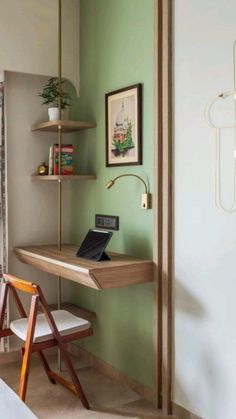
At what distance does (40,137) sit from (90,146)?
0.41 metres

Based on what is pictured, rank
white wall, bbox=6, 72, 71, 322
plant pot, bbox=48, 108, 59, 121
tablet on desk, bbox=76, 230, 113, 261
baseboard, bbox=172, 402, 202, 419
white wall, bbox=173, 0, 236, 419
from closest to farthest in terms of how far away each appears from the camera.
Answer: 1. white wall, bbox=173, 0, 236, 419
2. baseboard, bbox=172, 402, 202, 419
3. tablet on desk, bbox=76, 230, 113, 261
4. plant pot, bbox=48, 108, 59, 121
5. white wall, bbox=6, 72, 71, 322

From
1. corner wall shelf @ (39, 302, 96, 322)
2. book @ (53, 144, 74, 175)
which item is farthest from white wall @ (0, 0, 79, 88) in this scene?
corner wall shelf @ (39, 302, 96, 322)

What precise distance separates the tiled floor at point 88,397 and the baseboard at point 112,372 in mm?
32

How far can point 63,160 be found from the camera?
130 inches

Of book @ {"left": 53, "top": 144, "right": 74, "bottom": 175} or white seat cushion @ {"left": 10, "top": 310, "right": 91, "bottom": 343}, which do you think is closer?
white seat cushion @ {"left": 10, "top": 310, "right": 91, "bottom": 343}

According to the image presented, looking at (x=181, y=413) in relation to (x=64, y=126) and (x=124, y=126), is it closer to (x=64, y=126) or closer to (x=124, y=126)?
(x=124, y=126)

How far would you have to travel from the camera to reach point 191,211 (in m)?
2.45

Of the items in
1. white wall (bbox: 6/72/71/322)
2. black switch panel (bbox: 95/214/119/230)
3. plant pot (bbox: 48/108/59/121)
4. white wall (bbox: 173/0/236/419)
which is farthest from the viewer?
white wall (bbox: 6/72/71/322)

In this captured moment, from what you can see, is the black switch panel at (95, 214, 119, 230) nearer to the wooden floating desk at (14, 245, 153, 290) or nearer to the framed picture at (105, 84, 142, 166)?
the wooden floating desk at (14, 245, 153, 290)

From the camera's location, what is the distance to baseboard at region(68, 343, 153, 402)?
9.21ft

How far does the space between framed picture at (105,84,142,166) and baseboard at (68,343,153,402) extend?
4.30ft

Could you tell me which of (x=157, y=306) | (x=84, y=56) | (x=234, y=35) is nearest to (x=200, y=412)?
(x=157, y=306)

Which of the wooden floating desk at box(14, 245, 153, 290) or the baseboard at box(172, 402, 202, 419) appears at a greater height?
the wooden floating desk at box(14, 245, 153, 290)

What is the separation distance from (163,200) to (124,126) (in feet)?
1.98
